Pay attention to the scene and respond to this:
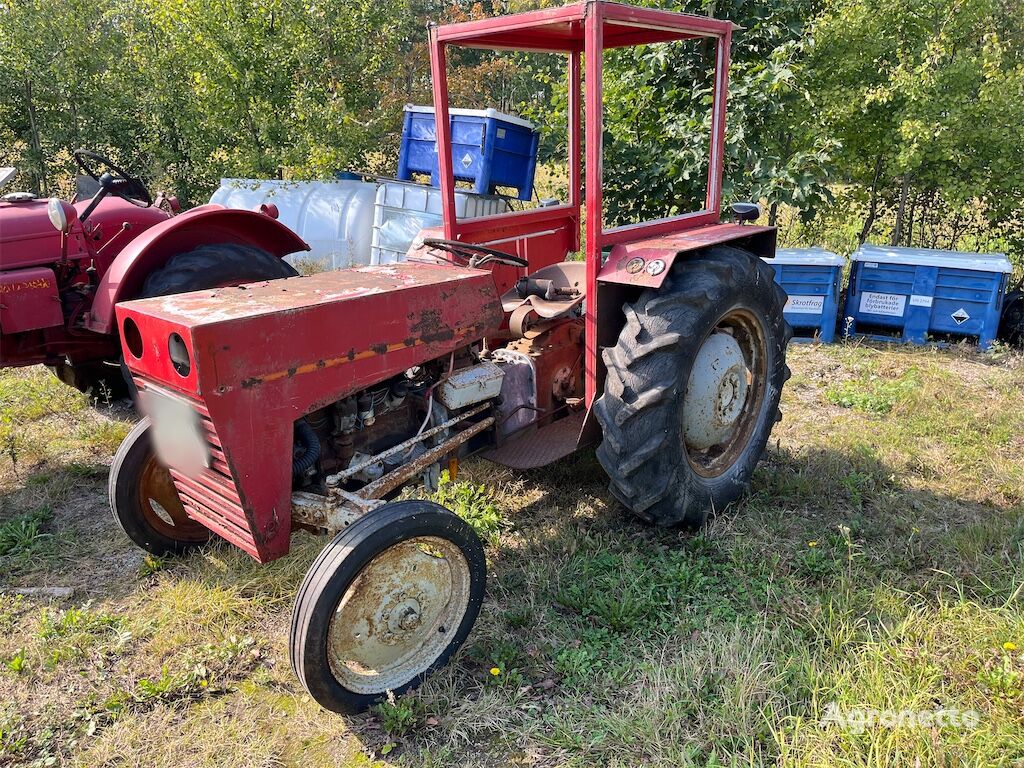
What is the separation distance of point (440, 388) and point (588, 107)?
47.0 inches

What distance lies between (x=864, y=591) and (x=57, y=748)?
107 inches

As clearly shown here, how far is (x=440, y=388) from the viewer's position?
9.57 ft

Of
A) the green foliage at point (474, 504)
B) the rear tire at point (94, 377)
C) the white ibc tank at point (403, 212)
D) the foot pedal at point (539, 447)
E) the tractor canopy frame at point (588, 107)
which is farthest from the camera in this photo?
the white ibc tank at point (403, 212)

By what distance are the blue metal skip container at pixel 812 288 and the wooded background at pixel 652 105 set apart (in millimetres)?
465

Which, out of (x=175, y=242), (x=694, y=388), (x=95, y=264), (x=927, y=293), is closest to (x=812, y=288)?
(x=927, y=293)

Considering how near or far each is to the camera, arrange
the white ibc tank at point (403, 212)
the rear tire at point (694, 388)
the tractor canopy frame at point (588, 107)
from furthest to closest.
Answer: the white ibc tank at point (403, 212) → the rear tire at point (694, 388) → the tractor canopy frame at point (588, 107)

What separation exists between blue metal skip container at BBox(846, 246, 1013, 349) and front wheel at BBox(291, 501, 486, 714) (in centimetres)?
475

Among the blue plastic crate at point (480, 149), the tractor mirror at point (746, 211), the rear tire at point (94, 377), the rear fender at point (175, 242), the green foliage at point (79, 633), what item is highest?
the blue plastic crate at point (480, 149)

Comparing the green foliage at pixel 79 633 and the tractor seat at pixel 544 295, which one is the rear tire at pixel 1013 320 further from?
the green foliage at pixel 79 633

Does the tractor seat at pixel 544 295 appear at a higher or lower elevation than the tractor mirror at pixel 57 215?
lower

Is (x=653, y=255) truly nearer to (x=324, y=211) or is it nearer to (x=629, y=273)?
(x=629, y=273)

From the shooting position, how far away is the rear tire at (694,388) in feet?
9.37

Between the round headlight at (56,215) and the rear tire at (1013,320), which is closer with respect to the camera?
the round headlight at (56,215)

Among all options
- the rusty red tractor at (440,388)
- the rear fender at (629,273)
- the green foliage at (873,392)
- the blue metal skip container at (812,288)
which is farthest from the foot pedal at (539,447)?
the blue metal skip container at (812,288)
